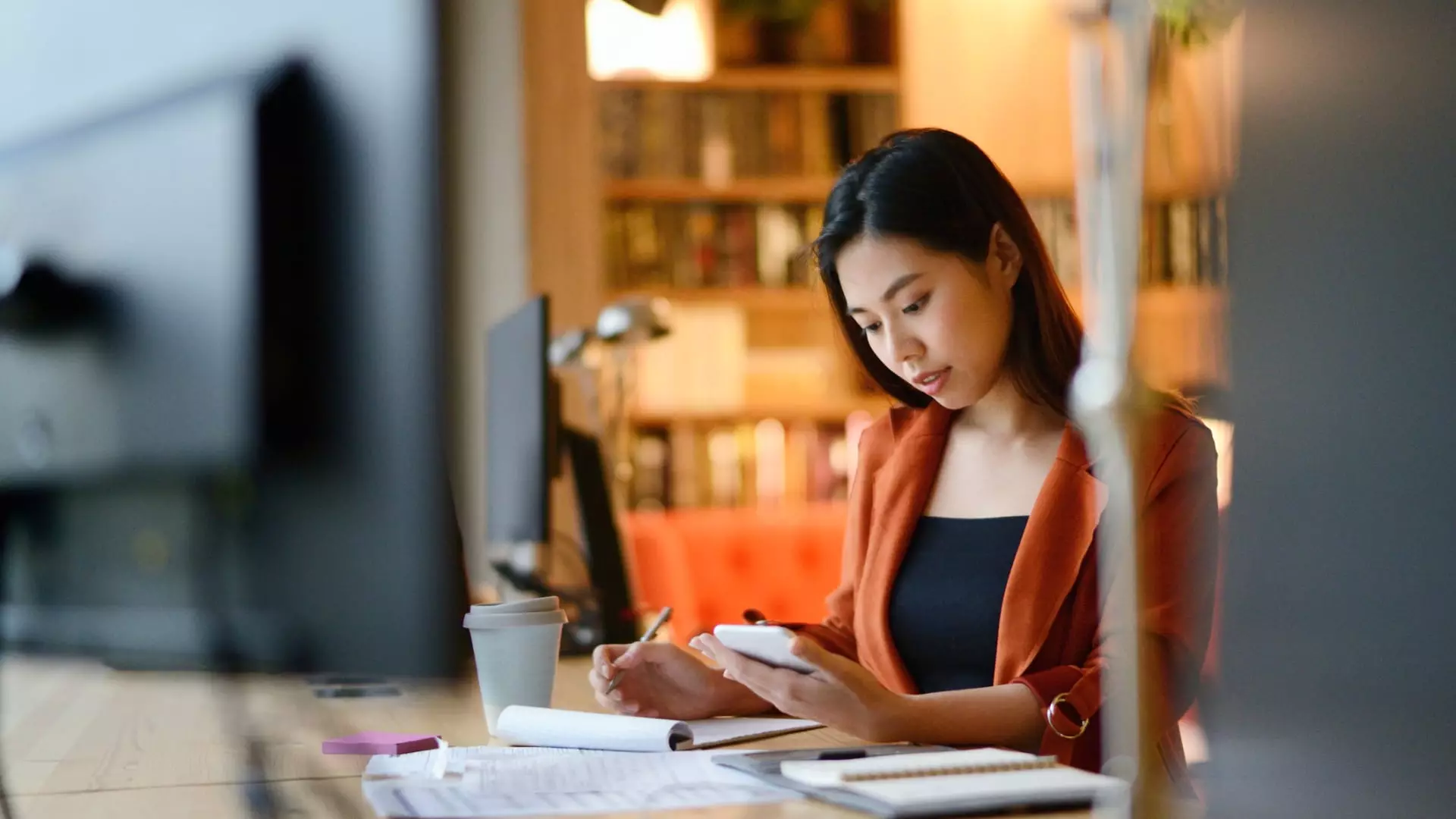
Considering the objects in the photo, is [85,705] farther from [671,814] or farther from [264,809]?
[671,814]

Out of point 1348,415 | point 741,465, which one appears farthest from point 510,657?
point 741,465

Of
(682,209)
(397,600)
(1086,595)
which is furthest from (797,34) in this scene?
(397,600)

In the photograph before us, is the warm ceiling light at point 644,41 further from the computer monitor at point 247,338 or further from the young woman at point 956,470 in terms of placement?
the computer monitor at point 247,338

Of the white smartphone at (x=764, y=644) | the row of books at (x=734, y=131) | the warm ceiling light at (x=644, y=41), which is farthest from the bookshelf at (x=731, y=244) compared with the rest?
the white smartphone at (x=764, y=644)

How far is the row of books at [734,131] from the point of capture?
12.7ft

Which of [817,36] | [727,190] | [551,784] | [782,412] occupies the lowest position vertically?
[782,412]

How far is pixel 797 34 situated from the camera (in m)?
4.00

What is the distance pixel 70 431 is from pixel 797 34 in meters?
3.39

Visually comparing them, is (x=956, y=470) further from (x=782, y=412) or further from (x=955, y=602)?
(x=782, y=412)

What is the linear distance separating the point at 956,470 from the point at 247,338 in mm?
961

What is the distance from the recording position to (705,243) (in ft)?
12.9

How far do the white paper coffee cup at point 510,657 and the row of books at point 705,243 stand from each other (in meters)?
2.68

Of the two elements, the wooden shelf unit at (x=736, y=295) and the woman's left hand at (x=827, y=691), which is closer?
the woman's left hand at (x=827, y=691)

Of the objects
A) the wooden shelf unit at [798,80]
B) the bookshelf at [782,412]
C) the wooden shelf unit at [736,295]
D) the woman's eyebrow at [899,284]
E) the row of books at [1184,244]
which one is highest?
the wooden shelf unit at [798,80]
